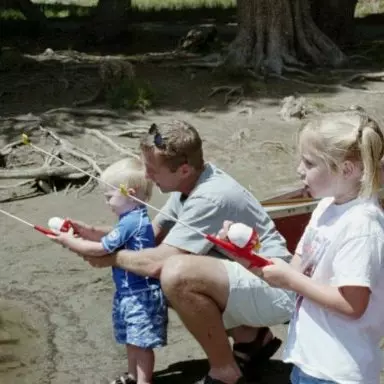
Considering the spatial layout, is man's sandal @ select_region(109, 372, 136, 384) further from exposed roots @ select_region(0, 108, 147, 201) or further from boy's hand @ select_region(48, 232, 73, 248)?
exposed roots @ select_region(0, 108, 147, 201)

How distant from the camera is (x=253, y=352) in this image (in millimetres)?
4305

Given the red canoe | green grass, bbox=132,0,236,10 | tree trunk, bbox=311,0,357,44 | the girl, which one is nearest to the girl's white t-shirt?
the girl

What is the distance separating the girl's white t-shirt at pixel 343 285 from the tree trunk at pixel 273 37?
345 inches

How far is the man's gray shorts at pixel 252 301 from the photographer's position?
13.1 ft

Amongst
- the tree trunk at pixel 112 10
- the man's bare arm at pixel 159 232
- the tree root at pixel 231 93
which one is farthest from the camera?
the tree trunk at pixel 112 10

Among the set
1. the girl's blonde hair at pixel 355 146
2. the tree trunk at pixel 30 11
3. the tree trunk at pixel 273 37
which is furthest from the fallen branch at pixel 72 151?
the tree trunk at pixel 30 11

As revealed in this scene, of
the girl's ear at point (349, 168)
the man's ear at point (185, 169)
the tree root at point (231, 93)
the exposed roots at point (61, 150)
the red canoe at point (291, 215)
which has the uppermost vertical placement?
the girl's ear at point (349, 168)

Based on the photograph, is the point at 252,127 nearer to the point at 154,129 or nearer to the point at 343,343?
the point at 154,129

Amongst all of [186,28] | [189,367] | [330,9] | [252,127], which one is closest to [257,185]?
[252,127]

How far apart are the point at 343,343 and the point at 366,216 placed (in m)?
0.38

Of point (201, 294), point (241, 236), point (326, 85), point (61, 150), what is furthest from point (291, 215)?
point (326, 85)

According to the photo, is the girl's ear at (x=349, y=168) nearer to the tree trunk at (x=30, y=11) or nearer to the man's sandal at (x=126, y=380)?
the man's sandal at (x=126, y=380)

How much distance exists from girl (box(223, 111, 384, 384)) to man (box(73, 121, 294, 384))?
83 cm

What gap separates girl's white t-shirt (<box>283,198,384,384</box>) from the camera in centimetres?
299
